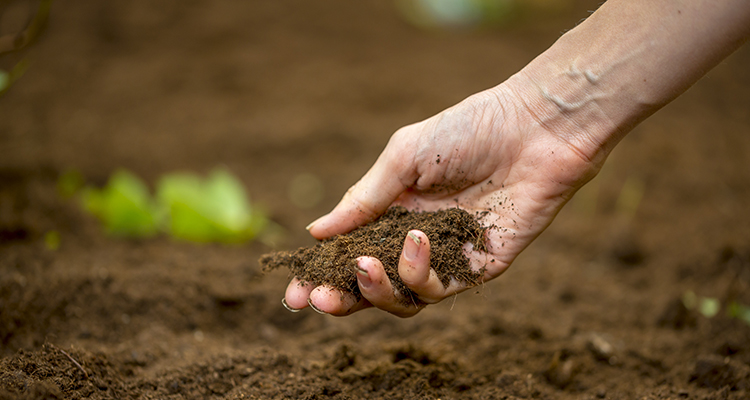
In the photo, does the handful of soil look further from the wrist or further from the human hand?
the wrist

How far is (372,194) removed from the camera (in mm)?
1511

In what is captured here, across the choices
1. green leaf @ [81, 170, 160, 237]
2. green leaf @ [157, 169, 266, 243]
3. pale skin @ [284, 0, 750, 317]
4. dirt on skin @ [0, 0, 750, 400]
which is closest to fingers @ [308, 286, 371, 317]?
pale skin @ [284, 0, 750, 317]

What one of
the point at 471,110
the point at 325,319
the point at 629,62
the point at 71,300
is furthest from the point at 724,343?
the point at 71,300

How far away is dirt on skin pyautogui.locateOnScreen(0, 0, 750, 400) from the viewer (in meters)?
1.50

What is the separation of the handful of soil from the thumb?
4cm

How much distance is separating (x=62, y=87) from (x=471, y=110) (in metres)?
3.79

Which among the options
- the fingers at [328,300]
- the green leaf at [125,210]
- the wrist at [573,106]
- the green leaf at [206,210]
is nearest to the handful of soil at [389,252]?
the fingers at [328,300]

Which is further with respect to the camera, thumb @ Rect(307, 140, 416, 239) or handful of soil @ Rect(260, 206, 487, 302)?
thumb @ Rect(307, 140, 416, 239)

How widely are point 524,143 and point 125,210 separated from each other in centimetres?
202

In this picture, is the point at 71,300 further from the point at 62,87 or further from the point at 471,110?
the point at 62,87

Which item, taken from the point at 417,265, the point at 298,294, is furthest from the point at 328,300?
the point at 417,265

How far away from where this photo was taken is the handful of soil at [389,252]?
1321 mm

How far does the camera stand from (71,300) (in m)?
1.78

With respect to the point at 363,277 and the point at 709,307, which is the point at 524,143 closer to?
the point at 363,277
